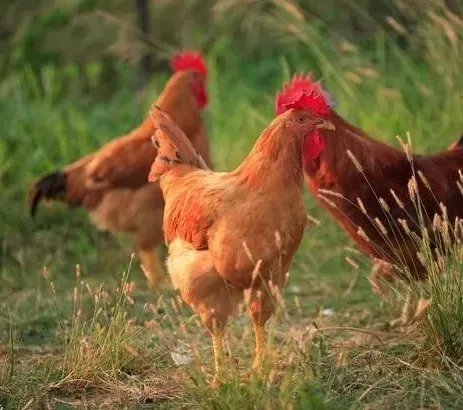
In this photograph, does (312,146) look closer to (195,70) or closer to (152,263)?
(152,263)

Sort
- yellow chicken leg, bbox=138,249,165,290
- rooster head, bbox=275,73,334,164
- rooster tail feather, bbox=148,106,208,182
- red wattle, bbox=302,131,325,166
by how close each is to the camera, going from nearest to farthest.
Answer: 1. rooster head, bbox=275,73,334,164
2. red wattle, bbox=302,131,325,166
3. rooster tail feather, bbox=148,106,208,182
4. yellow chicken leg, bbox=138,249,165,290

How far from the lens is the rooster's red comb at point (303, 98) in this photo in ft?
13.9

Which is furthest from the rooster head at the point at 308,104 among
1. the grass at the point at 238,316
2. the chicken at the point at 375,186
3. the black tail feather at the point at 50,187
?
the black tail feather at the point at 50,187

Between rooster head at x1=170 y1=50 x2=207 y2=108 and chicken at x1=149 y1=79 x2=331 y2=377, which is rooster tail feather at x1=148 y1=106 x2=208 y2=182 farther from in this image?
rooster head at x1=170 y1=50 x2=207 y2=108

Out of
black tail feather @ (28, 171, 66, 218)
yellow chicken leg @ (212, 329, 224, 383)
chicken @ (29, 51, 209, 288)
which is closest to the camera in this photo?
yellow chicken leg @ (212, 329, 224, 383)

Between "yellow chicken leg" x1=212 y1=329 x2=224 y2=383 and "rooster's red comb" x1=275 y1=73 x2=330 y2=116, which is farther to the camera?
"rooster's red comb" x1=275 y1=73 x2=330 y2=116

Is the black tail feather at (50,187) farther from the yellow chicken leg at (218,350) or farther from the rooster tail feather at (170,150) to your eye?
the yellow chicken leg at (218,350)

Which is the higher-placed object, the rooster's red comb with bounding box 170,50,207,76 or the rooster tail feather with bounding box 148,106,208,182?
the rooster tail feather with bounding box 148,106,208,182

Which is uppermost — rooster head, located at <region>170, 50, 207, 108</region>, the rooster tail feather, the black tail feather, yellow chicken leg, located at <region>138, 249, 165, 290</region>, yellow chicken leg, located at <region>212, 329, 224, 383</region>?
the rooster tail feather

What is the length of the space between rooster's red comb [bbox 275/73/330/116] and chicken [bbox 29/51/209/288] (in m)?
1.76

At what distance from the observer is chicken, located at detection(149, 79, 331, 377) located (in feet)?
13.2

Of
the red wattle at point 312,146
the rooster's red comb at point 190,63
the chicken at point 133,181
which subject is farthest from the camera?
the rooster's red comb at point 190,63

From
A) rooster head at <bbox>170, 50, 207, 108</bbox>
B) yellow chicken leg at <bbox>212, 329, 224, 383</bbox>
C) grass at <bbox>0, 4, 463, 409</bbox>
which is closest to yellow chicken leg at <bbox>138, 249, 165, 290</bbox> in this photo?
grass at <bbox>0, 4, 463, 409</bbox>

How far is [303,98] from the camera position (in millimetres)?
4238
